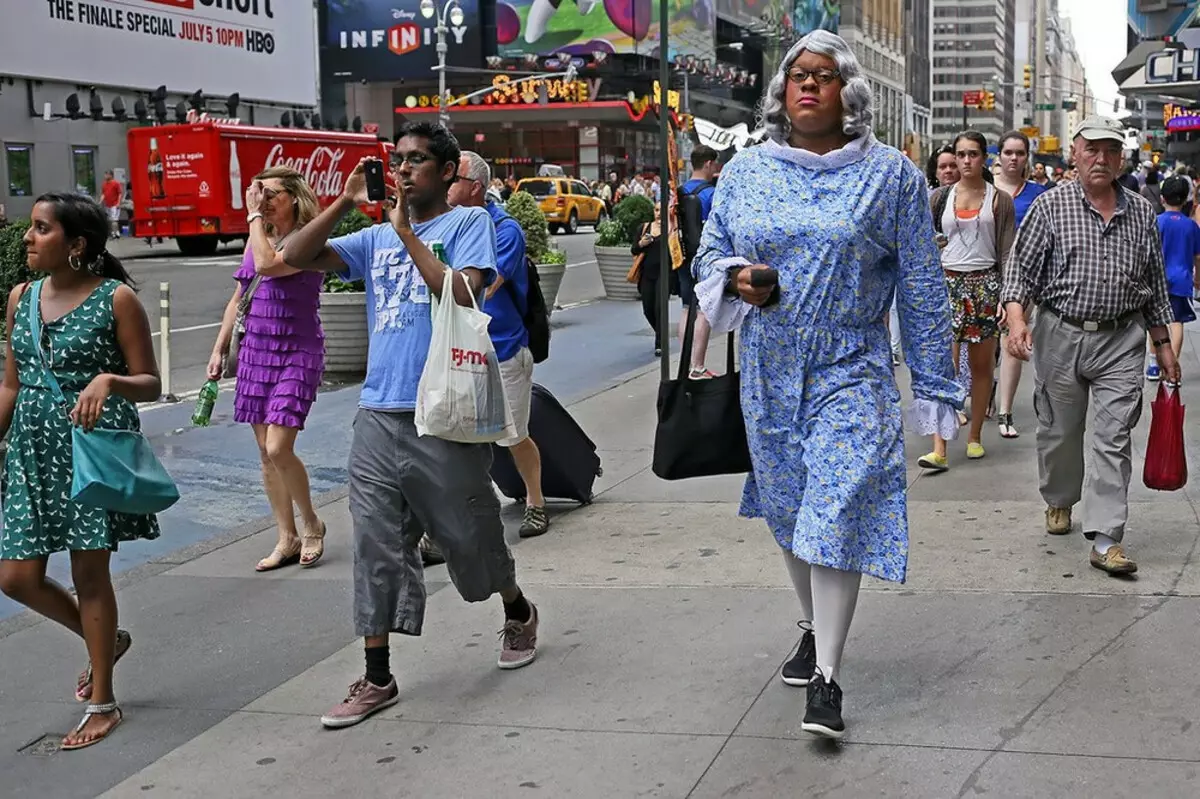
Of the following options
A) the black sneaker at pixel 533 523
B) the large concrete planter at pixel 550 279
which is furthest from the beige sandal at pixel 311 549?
the large concrete planter at pixel 550 279

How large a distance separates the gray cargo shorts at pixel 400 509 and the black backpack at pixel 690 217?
23.5 ft

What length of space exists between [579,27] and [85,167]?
129 feet

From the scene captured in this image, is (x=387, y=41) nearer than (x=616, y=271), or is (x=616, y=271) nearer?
(x=616, y=271)

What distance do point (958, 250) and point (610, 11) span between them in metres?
71.6

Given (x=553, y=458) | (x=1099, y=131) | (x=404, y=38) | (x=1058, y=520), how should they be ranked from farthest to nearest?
(x=404, y=38) < (x=553, y=458) < (x=1058, y=520) < (x=1099, y=131)

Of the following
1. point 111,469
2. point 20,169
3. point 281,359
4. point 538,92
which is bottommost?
point 111,469

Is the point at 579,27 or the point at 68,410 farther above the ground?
the point at 579,27

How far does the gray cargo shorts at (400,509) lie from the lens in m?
4.71

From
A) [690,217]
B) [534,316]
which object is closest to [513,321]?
[534,316]

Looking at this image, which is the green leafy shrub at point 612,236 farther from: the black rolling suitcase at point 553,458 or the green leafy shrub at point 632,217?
the black rolling suitcase at point 553,458

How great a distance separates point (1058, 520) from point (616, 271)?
46.6 ft

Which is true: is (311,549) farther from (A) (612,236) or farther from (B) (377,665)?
(A) (612,236)

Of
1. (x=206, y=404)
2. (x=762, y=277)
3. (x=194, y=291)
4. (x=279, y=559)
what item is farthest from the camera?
(x=194, y=291)

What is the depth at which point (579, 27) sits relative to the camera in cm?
7900
